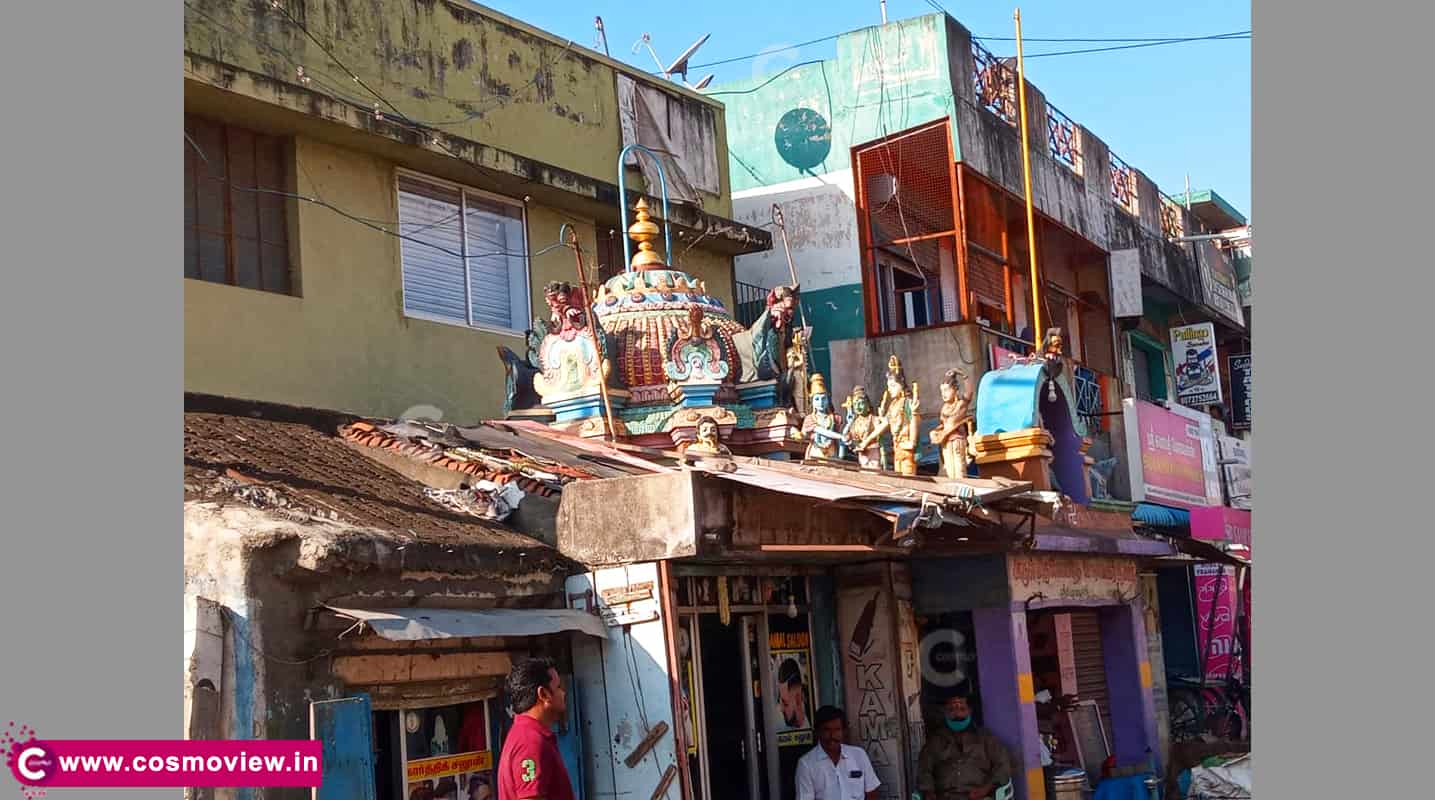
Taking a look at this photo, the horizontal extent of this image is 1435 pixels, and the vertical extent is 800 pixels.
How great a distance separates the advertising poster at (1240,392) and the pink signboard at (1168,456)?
3.45 meters

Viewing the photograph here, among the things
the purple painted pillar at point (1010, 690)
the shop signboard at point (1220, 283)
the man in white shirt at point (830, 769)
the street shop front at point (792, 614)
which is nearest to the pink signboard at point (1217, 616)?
the shop signboard at point (1220, 283)

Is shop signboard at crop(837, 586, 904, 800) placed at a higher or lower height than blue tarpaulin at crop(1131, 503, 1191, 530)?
lower

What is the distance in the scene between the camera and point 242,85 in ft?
41.9

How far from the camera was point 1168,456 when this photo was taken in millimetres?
24734

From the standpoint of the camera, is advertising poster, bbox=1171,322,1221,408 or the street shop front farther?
advertising poster, bbox=1171,322,1221,408

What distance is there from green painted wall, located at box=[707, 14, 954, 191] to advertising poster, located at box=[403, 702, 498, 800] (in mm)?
12104

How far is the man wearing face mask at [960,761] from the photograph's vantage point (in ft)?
42.1

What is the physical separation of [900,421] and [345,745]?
24.8 ft

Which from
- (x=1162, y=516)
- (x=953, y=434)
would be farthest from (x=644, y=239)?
(x=1162, y=516)

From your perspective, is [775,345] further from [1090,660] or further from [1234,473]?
[1234,473]

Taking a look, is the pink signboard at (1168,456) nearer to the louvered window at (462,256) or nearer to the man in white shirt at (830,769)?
the louvered window at (462,256)

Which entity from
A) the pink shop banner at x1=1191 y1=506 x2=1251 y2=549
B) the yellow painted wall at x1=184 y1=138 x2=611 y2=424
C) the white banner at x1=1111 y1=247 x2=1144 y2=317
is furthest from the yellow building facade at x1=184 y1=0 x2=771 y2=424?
the white banner at x1=1111 y1=247 x2=1144 y2=317

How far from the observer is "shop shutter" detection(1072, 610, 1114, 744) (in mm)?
16594

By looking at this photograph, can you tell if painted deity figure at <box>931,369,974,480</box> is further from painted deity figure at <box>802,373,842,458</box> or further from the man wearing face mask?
the man wearing face mask
